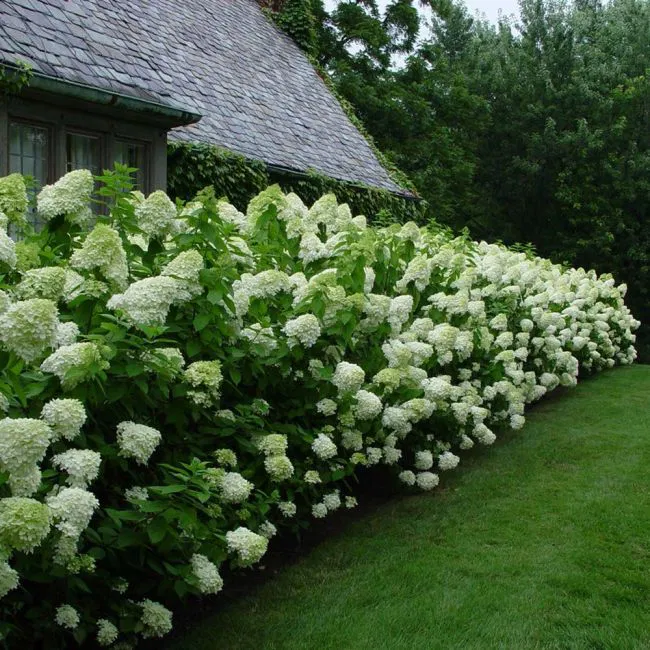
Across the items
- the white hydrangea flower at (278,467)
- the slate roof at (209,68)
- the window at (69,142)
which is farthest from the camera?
the slate roof at (209,68)

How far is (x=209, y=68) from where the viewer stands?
13742 millimetres

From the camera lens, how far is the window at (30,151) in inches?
327

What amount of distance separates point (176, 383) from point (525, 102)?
2541 cm

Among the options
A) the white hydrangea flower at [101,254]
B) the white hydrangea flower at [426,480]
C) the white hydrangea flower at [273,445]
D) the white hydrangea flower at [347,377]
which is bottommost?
the white hydrangea flower at [426,480]

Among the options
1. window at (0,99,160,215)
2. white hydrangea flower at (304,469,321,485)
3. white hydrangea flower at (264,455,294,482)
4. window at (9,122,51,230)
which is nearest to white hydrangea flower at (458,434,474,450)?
white hydrangea flower at (304,469,321,485)

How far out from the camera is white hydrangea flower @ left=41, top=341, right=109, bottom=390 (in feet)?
9.39

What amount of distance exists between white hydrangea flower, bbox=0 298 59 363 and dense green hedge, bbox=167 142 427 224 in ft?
20.4

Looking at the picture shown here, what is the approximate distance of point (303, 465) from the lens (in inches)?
179

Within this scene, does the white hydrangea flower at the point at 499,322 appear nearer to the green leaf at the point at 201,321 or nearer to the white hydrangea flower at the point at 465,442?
the white hydrangea flower at the point at 465,442

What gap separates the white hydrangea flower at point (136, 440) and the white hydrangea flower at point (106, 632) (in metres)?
0.68

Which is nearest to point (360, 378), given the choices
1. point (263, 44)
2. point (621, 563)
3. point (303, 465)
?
point (303, 465)

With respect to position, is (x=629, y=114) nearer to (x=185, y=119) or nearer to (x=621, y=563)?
(x=185, y=119)

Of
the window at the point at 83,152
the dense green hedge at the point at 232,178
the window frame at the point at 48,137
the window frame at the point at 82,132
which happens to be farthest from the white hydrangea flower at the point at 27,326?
the window at the point at 83,152

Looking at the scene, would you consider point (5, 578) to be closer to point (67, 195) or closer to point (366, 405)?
point (67, 195)
